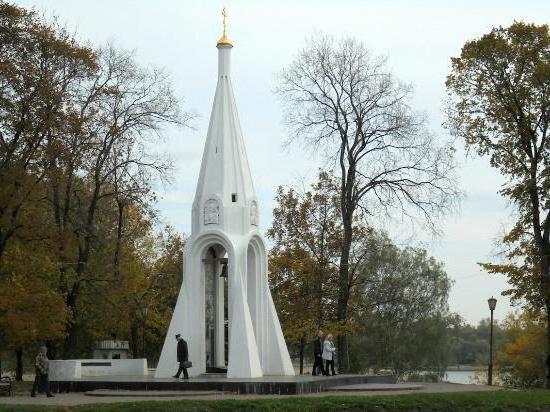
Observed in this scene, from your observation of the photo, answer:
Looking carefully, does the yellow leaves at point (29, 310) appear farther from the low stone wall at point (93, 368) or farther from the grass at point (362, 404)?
the grass at point (362, 404)

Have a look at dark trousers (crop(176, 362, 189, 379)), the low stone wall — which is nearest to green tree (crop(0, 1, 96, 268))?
the low stone wall

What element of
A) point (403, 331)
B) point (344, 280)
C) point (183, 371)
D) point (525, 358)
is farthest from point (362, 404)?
point (403, 331)

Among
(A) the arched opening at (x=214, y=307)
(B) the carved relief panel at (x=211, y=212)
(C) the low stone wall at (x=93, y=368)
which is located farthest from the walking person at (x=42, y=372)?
(B) the carved relief panel at (x=211, y=212)

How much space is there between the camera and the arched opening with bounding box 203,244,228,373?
97.6 feet

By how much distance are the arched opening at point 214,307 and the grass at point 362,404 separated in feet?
27.7

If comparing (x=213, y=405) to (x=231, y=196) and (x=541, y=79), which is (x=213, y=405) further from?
(x=541, y=79)

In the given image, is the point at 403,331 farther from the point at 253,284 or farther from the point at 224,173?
the point at 224,173

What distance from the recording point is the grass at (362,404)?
784 inches

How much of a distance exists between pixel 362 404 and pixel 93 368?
435 inches

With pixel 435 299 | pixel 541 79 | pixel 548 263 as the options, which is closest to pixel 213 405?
pixel 548 263

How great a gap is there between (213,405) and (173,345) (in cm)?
827

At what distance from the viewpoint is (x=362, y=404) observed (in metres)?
21.2

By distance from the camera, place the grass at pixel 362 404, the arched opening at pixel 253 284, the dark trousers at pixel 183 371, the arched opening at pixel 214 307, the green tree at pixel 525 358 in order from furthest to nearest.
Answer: the green tree at pixel 525 358 → the arched opening at pixel 214 307 → the arched opening at pixel 253 284 → the dark trousers at pixel 183 371 → the grass at pixel 362 404

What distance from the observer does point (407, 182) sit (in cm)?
3544
